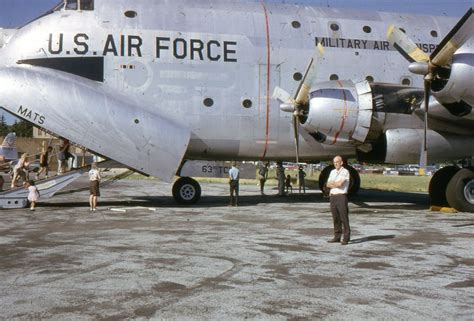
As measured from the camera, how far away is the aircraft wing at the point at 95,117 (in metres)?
18.2

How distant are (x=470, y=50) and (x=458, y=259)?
23.4ft

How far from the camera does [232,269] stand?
9227 millimetres

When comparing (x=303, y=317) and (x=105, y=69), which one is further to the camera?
(x=105, y=69)

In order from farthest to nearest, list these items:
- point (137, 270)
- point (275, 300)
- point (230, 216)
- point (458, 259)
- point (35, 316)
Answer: point (230, 216), point (458, 259), point (137, 270), point (275, 300), point (35, 316)

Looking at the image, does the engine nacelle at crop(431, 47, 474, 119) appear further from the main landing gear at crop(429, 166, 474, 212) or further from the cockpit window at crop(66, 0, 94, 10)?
the cockpit window at crop(66, 0, 94, 10)

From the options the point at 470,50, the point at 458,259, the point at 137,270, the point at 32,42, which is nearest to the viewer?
the point at 137,270

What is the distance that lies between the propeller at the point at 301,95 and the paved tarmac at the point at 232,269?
14.0 feet

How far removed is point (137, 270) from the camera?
902 cm

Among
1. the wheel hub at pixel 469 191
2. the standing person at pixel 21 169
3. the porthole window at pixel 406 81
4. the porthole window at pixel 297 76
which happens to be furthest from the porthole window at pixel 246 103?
the standing person at pixel 21 169

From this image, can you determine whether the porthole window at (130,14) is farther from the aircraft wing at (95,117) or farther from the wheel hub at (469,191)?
the wheel hub at (469,191)

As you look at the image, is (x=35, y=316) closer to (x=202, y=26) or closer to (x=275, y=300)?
(x=275, y=300)

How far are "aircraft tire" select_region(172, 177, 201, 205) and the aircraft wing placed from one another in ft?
7.62

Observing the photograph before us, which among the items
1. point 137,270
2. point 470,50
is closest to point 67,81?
point 137,270

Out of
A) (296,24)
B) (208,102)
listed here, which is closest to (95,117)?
(208,102)
